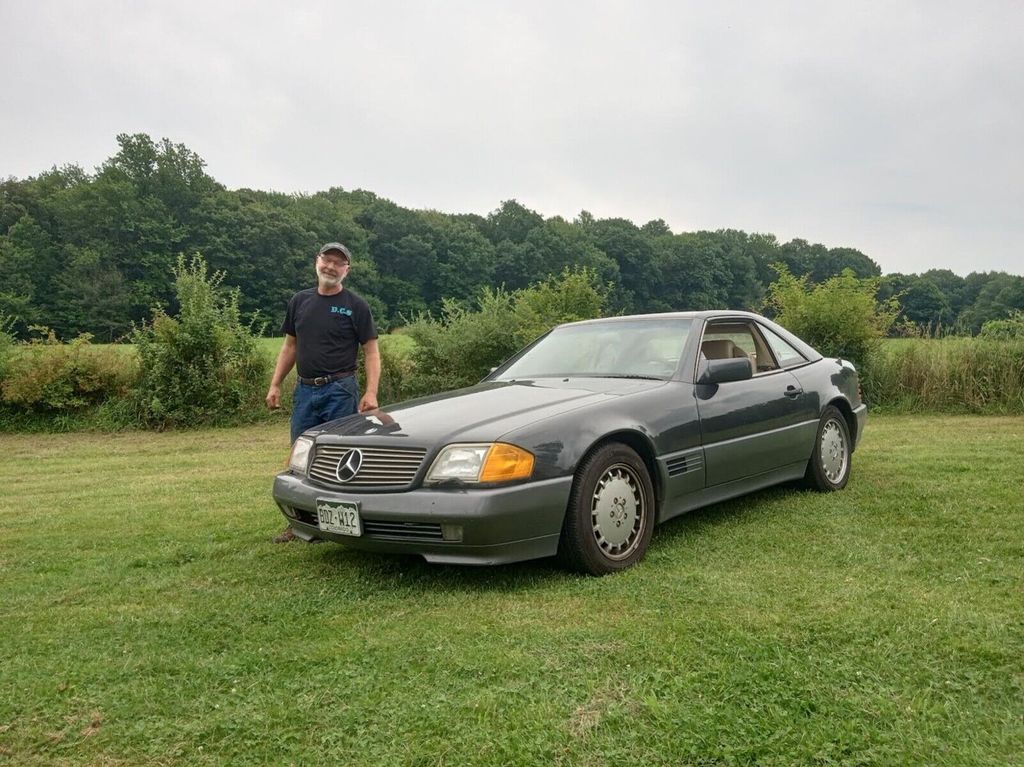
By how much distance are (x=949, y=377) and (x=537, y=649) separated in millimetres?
11849

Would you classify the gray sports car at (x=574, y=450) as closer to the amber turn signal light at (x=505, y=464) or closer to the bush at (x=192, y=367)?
the amber turn signal light at (x=505, y=464)

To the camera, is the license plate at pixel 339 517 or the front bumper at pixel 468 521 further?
the license plate at pixel 339 517

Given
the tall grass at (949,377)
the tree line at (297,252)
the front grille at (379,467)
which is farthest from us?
the tree line at (297,252)

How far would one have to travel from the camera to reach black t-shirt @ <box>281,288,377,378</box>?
503cm

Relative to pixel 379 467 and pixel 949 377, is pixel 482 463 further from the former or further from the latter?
pixel 949 377

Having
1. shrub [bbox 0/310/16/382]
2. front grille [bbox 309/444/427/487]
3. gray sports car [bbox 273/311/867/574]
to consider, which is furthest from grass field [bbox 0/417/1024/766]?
shrub [bbox 0/310/16/382]

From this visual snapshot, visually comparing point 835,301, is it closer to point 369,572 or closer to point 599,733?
point 369,572

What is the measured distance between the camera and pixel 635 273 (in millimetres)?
74000

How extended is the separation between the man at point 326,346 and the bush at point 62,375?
32.2 feet

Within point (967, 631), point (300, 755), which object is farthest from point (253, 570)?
point (967, 631)

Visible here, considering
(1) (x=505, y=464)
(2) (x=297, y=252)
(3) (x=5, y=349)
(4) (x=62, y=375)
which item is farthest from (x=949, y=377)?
(2) (x=297, y=252)

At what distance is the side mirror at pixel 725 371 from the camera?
4352mm

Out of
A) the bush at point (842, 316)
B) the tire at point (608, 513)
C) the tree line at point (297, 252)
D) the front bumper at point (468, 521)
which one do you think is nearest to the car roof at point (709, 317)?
the tire at point (608, 513)

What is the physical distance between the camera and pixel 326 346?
16.5 ft
